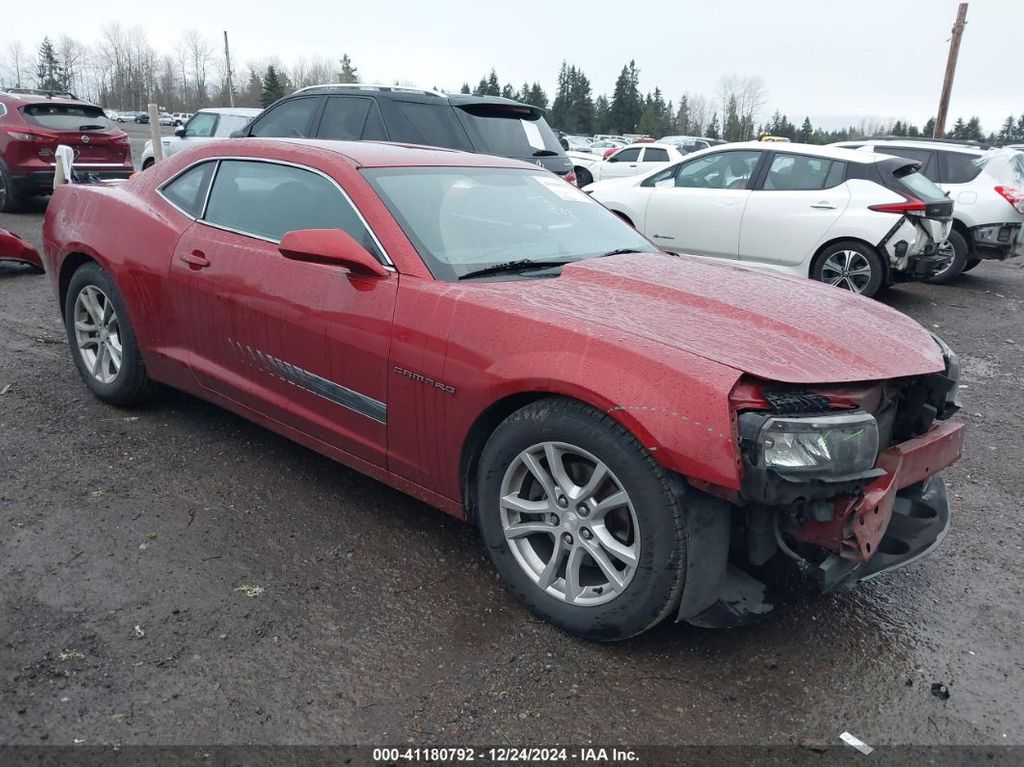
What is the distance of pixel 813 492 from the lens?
2.32 meters

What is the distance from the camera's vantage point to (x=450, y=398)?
9.45 feet

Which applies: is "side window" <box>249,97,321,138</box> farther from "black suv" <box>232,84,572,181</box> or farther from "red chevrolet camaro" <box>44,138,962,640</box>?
"red chevrolet camaro" <box>44,138,962,640</box>

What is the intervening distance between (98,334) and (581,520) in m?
3.25

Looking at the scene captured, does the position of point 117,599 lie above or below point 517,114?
below

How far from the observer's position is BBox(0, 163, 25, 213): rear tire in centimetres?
1209

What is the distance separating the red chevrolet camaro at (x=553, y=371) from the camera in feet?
7.90

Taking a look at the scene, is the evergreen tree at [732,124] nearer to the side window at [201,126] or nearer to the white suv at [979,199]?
the side window at [201,126]

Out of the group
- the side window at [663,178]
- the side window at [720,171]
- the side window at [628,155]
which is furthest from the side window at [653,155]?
the side window at [720,171]

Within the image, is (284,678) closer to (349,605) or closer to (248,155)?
(349,605)

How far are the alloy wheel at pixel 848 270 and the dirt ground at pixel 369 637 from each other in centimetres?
446

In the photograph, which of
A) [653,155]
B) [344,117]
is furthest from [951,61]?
[344,117]

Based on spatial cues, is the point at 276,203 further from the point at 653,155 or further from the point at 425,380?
the point at 653,155

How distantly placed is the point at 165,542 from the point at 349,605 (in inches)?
34.8

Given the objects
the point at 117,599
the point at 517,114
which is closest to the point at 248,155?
the point at 117,599
